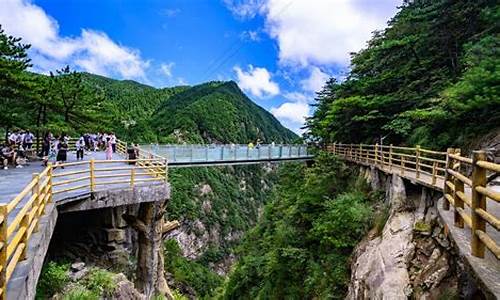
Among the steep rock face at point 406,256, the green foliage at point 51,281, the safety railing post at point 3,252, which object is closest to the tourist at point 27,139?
the green foliage at point 51,281

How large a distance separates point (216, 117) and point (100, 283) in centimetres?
9713

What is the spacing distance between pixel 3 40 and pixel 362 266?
60.9ft

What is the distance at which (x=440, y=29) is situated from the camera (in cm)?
1923

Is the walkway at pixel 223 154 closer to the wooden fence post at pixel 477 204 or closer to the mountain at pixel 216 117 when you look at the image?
the wooden fence post at pixel 477 204

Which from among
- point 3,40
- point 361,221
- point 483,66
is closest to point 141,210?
point 361,221

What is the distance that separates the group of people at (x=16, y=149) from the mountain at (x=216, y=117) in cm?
6565

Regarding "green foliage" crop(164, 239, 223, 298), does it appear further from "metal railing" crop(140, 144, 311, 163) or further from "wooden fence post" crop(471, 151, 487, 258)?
"wooden fence post" crop(471, 151, 487, 258)

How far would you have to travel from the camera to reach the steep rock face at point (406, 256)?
314 inches

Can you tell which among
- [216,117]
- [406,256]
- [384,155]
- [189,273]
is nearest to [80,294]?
[406,256]

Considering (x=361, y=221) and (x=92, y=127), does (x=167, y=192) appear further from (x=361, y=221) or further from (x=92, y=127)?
(x=92, y=127)

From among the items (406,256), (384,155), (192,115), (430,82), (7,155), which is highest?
(192,115)

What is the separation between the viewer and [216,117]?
4195 inches

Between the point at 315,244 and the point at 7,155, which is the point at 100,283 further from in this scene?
the point at 7,155

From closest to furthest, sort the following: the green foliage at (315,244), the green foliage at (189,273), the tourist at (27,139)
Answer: the green foliage at (315,244) → the tourist at (27,139) → the green foliage at (189,273)
